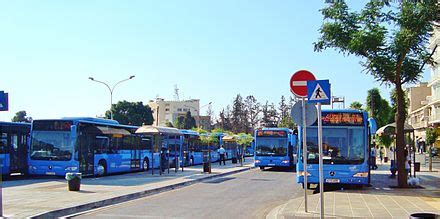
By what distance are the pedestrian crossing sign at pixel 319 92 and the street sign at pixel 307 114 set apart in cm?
121

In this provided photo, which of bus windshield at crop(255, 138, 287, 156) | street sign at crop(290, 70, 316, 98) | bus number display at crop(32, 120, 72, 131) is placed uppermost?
street sign at crop(290, 70, 316, 98)

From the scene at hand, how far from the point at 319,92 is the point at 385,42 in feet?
30.5

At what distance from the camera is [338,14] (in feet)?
64.8

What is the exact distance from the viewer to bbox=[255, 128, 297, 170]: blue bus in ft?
116

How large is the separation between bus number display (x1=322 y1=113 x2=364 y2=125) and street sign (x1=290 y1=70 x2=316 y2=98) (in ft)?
22.8

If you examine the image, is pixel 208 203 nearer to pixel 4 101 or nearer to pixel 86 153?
pixel 4 101

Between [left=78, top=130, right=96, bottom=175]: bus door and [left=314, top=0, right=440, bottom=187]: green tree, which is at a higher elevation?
[left=314, top=0, right=440, bottom=187]: green tree

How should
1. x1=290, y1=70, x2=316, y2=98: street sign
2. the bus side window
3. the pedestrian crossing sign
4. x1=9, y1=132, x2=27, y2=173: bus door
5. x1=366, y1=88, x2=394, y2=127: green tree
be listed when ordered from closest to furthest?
the pedestrian crossing sign → x1=290, y1=70, x2=316, y2=98: street sign → the bus side window → x1=9, y1=132, x2=27, y2=173: bus door → x1=366, y1=88, x2=394, y2=127: green tree

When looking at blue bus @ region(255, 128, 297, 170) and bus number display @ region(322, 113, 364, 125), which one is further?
blue bus @ region(255, 128, 297, 170)

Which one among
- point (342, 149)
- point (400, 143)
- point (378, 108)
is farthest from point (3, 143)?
point (378, 108)

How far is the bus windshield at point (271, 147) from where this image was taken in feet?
117

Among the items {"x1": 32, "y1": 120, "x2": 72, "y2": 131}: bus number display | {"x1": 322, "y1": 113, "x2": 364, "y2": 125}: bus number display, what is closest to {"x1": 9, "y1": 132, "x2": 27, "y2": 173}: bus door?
{"x1": 32, "y1": 120, "x2": 72, "y2": 131}: bus number display

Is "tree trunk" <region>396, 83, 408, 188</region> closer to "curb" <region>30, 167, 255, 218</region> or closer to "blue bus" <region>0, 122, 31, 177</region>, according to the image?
"curb" <region>30, 167, 255, 218</region>

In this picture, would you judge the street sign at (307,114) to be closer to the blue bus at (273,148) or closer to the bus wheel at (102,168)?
the bus wheel at (102,168)
